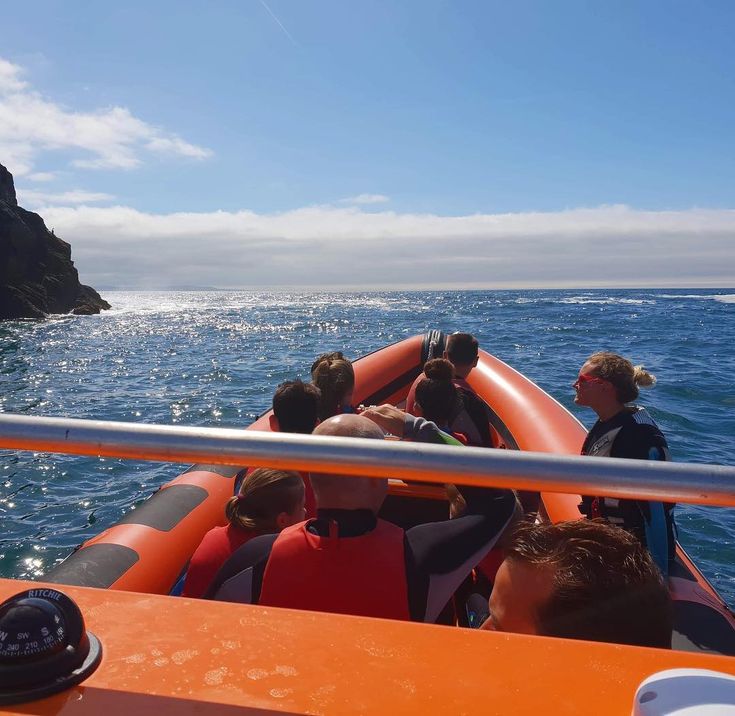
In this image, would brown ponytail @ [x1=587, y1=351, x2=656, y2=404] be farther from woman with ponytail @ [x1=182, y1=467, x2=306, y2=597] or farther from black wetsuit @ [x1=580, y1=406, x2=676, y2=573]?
woman with ponytail @ [x1=182, y1=467, x2=306, y2=597]

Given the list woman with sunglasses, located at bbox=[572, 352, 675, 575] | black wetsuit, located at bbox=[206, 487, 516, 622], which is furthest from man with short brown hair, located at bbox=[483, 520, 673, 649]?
woman with sunglasses, located at bbox=[572, 352, 675, 575]

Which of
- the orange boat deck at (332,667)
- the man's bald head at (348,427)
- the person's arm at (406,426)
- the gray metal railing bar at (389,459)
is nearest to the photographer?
the orange boat deck at (332,667)

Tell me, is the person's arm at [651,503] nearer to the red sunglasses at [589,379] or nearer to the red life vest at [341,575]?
the red sunglasses at [589,379]

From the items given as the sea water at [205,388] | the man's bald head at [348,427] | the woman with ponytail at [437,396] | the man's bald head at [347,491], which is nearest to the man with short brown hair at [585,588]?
the man's bald head at [347,491]

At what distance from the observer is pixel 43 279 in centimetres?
4003

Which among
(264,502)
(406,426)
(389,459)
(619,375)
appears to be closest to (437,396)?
(406,426)

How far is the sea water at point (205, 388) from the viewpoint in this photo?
5.38 meters

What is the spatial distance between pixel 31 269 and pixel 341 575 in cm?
4415

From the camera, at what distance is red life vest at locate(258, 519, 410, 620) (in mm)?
1446

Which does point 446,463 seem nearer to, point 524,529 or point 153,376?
point 524,529

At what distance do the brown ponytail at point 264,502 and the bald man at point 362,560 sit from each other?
46 centimetres

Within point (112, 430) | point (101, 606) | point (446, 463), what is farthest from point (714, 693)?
point (112, 430)

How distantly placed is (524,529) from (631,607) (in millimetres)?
221

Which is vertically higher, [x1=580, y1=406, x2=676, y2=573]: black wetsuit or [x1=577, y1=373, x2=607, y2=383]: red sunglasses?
[x1=577, y1=373, x2=607, y2=383]: red sunglasses
